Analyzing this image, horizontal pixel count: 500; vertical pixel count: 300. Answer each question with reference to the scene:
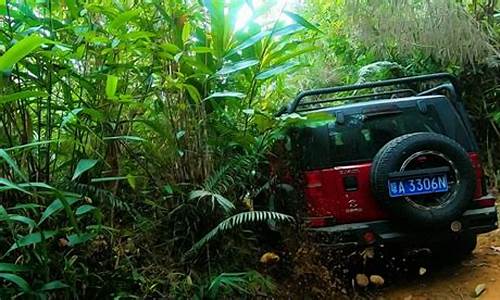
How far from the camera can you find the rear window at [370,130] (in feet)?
13.3

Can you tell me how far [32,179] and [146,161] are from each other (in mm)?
909

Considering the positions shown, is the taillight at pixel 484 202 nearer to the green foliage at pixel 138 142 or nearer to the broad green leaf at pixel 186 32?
the green foliage at pixel 138 142

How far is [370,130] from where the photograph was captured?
4137 millimetres

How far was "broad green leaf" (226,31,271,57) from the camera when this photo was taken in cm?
378

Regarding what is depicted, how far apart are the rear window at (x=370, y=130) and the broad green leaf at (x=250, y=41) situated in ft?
2.79

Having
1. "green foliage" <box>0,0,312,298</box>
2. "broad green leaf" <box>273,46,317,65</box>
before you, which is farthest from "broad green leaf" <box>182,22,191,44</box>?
"broad green leaf" <box>273,46,317,65</box>

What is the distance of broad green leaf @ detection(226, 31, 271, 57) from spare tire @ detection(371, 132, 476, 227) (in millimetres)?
1180

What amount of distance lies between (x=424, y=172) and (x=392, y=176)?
0.77ft

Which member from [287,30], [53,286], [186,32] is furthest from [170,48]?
[53,286]

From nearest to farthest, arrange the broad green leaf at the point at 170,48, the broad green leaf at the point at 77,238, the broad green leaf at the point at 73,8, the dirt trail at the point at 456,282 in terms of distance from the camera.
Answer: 1. the broad green leaf at the point at 77,238
2. the broad green leaf at the point at 73,8
3. the broad green leaf at the point at 170,48
4. the dirt trail at the point at 456,282

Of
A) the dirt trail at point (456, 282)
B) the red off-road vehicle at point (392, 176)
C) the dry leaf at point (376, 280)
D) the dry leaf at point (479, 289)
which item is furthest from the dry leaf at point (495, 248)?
the dry leaf at point (376, 280)

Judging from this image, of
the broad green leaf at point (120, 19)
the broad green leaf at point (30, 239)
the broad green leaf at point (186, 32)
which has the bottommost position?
the broad green leaf at point (30, 239)

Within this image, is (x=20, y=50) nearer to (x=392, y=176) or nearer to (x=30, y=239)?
(x=30, y=239)

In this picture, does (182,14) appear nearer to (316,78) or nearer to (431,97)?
(431,97)
